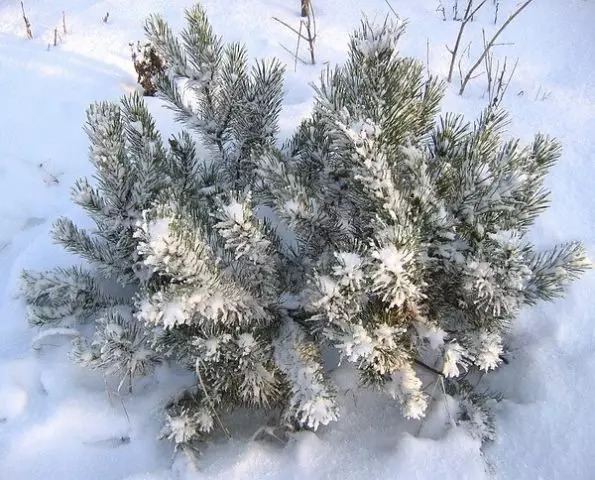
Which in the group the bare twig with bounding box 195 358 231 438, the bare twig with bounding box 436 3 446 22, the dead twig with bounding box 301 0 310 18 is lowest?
the bare twig with bounding box 195 358 231 438

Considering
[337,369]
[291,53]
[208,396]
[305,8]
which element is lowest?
[208,396]

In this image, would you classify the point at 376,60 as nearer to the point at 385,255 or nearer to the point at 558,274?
the point at 385,255

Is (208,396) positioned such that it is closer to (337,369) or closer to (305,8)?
(337,369)

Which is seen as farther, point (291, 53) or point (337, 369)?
point (291, 53)

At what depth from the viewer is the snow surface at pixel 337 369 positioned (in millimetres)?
1397

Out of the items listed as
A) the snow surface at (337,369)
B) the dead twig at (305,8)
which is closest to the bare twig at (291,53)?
the snow surface at (337,369)

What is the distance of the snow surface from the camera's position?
140cm

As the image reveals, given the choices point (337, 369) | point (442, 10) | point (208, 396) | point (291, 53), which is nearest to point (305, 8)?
point (291, 53)

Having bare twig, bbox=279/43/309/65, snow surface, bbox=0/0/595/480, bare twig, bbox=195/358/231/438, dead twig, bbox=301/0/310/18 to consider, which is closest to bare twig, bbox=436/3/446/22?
snow surface, bbox=0/0/595/480

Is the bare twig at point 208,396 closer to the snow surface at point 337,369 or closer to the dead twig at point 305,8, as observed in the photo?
the snow surface at point 337,369

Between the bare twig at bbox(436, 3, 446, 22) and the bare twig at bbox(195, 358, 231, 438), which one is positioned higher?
the bare twig at bbox(436, 3, 446, 22)

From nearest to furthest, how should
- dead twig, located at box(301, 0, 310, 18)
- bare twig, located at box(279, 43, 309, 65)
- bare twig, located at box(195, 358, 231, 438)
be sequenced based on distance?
bare twig, located at box(195, 358, 231, 438)
bare twig, located at box(279, 43, 309, 65)
dead twig, located at box(301, 0, 310, 18)

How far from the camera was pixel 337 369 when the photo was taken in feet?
5.38

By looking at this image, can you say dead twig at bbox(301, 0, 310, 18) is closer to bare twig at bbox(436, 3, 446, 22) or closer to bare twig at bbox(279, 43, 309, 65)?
bare twig at bbox(279, 43, 309, 65)
